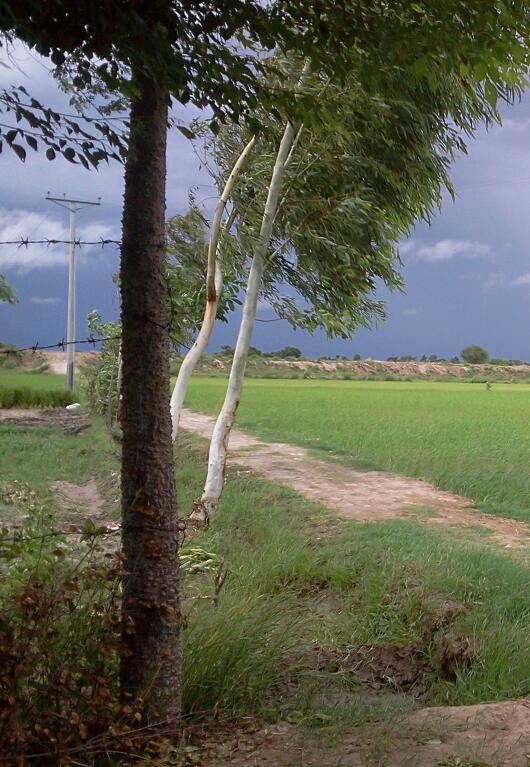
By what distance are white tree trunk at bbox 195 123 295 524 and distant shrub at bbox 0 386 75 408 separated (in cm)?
1964

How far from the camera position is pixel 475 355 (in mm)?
92750

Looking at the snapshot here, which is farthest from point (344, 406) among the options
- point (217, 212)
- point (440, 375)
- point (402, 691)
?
point (440, 375)

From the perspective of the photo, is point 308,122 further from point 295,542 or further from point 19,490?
point 19,490

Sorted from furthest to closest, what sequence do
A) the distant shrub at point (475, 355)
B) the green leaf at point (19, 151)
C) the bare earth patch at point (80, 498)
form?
1. the distant shrub at point (475, 355)
2. the bare earth patch at point (80, 498)
3. the green leaf at point (19, 151)

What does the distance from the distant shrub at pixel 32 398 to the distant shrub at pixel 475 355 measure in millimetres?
69623

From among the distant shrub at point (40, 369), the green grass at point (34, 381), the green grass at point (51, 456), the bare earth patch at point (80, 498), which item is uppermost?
the distant shrub at point (40, 369)

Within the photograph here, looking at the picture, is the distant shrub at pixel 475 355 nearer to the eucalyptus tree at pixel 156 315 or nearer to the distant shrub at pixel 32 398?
the distant shrub at pixel 32 398

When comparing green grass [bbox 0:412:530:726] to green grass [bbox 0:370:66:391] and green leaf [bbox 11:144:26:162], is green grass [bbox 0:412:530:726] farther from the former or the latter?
green grass [bbox 0:370:66:391]

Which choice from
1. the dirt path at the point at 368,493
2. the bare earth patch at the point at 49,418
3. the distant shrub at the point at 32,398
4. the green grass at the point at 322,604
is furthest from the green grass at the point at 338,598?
the distant shrub at the point at 32,398

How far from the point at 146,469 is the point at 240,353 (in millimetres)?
6503

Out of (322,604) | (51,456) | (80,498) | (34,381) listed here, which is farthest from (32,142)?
(34,381)

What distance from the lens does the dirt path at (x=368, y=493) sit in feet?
33.1

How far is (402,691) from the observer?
5.73 meters

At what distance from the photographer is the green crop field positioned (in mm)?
12914
